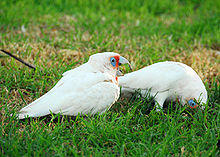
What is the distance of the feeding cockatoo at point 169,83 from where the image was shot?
9.51 feet

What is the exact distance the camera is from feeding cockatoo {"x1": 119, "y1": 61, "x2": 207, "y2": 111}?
114 inches

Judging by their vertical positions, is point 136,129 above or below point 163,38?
below

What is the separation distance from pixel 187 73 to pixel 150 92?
441 mm

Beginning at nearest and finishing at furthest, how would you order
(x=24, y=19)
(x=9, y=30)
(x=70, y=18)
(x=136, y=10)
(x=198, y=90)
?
(x=198, y=90), (x=9, y=30), (x=24, y=19), (x=70, y=18), (x=136, y=10)

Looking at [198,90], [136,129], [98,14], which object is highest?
[98,14]

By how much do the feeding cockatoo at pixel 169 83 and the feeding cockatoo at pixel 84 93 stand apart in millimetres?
411

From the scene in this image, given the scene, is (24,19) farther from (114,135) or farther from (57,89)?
(114,135)

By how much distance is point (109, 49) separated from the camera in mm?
4160

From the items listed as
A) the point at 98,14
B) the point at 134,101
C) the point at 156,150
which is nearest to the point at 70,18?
the point at 98,14

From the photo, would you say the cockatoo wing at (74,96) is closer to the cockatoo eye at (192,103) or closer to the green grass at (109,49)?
the green grass at (109,49)

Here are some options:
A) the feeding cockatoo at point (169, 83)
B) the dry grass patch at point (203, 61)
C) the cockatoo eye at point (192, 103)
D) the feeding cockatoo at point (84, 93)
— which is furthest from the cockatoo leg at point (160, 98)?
the dry grass patch at point (203, 61)

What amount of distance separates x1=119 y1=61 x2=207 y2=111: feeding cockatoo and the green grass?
126 millimetres

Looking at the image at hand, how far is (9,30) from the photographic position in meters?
4.48

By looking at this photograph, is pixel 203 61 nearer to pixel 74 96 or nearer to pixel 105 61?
pixel 105 61
